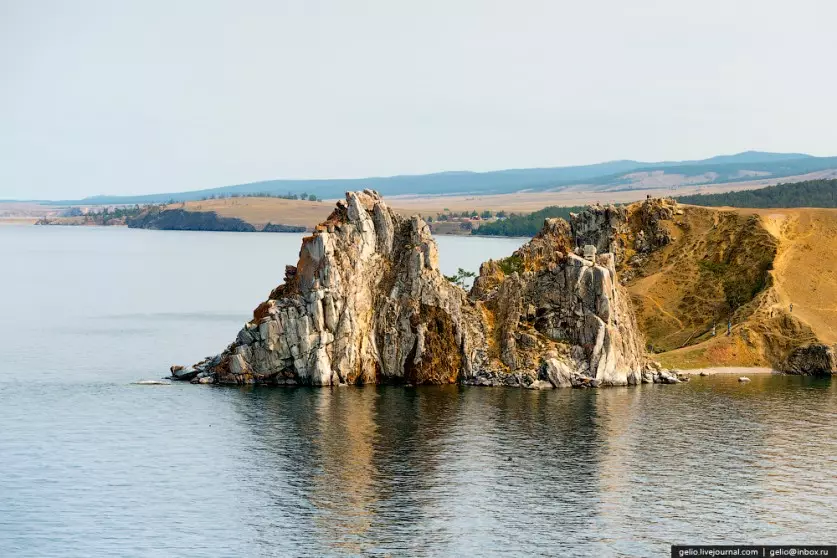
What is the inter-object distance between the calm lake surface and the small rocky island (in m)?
4.19

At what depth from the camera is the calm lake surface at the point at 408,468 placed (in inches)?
3219

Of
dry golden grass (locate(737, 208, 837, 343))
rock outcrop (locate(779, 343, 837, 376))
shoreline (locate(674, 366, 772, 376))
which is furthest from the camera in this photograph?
dry golden grass (locate(737, 208, 837, 343))

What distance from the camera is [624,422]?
118 m

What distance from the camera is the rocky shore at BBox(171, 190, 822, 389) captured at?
13588 centimetres

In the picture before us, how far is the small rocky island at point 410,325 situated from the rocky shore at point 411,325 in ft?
0.37

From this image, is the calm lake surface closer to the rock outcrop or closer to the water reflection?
the water reflection

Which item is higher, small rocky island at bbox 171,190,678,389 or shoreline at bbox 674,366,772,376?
small rocky island at bbox 171,190,678,389

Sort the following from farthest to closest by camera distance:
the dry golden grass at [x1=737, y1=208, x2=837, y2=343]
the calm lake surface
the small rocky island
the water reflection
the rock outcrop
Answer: the dry golden grass at [x1=737, y1=208, x2=837, y2=343] < the rock outcrop < the small rocky island < the water reflection < the calm lake surface

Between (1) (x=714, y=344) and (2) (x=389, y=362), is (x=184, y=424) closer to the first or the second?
(2) (x=389, y=362)

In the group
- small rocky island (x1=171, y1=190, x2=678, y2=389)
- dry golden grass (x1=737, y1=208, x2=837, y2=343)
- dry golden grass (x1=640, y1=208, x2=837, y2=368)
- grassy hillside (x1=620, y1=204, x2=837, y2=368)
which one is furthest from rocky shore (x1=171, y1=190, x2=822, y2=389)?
dry golden grass (x1=737, y1=208, x2=837, y2=343)

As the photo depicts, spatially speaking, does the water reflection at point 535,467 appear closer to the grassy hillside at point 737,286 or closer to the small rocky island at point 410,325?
the small rocky island at point 410,325

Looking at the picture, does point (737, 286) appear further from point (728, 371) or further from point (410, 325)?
point (410, 325)

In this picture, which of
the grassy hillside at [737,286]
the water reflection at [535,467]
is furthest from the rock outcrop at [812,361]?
the water reflection at [535,467]

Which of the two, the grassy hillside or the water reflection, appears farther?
the grassy hillside
